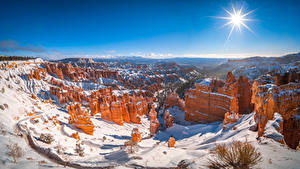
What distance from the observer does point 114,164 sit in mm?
7578

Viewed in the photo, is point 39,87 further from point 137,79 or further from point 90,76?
point 137,79

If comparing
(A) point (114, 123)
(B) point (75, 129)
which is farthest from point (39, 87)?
(B) point (75, 129)

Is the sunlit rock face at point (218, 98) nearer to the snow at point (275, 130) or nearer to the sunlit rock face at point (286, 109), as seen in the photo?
the sunlit rock face at point (286, 109)

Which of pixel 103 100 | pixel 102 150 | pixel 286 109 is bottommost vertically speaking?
pixel 102 150

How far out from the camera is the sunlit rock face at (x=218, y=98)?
891 inches

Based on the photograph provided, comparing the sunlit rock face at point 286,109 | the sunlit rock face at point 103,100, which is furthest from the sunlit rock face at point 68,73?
the sunlit rock face at point 286,109

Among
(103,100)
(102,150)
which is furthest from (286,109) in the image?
(103,100)

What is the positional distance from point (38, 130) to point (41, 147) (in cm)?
343

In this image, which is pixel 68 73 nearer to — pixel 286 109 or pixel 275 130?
pixel 275 130

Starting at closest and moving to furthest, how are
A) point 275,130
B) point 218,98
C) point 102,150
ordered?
point 275,130
point 102,150
point 218,98

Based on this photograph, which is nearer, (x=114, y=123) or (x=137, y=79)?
(x=114, y=123)

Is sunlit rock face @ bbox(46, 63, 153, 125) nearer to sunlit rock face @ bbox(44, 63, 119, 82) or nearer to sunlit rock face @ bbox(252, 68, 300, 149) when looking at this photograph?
sunlit rock face @ bbox(44, 63, 119, 82)

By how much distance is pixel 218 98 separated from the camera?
23391 mm

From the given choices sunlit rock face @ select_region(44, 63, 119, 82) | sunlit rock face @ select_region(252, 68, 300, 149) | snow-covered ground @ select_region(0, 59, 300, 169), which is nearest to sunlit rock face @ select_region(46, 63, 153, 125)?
sunlit rock face @ select_region(44, 63, 119, 82)
